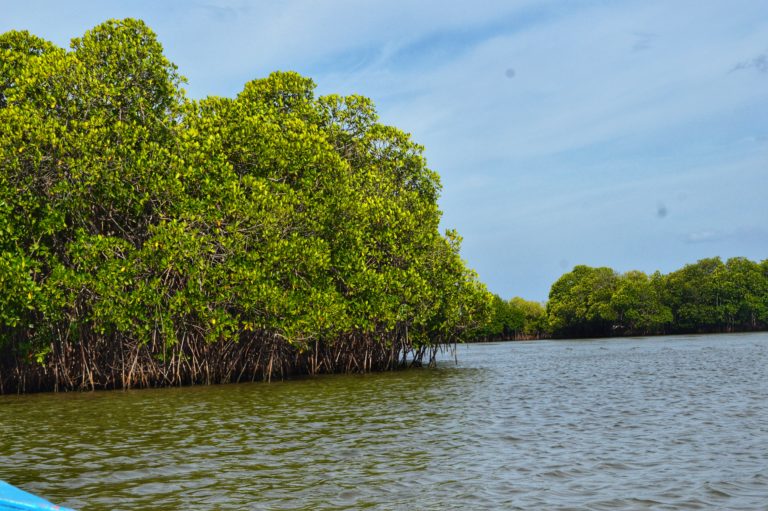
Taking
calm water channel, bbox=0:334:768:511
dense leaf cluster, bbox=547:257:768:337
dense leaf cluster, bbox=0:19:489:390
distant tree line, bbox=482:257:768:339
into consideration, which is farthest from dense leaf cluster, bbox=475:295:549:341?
calm water channel, bbox=0:334:768:511

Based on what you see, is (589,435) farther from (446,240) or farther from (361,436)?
(446,240)

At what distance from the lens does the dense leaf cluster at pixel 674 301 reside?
100438mm

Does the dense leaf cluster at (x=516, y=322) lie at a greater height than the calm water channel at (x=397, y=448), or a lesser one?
greater

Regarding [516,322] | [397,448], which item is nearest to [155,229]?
[397,448]

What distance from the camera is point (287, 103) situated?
3525cm

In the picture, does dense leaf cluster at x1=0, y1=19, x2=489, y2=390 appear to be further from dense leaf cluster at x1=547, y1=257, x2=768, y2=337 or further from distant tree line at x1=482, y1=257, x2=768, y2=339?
dense leaf cluster at x1=547, y1=257, x2=768, y2=337

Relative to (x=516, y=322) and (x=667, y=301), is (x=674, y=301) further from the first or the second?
(x=516, y=322)

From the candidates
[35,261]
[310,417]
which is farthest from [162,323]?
[310,417]

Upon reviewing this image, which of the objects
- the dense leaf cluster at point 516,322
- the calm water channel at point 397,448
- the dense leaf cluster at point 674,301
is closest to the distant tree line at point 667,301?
the dense leaf cluster at point 674,301

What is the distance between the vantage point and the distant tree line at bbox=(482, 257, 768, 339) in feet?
330

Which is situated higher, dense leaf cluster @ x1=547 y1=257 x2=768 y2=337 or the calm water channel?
dense leaf cluster @ x1=547 y1=257 x2=768 y2=337

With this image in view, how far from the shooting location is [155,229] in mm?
25000

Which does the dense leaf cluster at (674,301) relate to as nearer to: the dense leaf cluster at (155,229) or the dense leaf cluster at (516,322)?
the dense leaf cluster at (516,322)

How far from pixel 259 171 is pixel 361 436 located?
1620 centimetres
